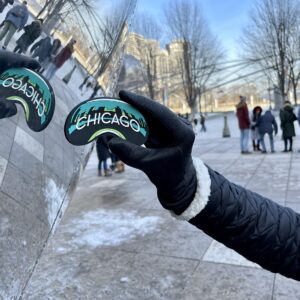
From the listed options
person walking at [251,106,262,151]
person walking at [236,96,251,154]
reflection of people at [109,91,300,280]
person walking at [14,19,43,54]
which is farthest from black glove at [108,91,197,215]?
person walking at [251,106,262,151]

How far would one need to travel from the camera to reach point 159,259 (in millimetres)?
3312

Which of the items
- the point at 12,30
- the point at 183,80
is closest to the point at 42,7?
the point at 12,30

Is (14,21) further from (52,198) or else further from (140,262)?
(140,262)

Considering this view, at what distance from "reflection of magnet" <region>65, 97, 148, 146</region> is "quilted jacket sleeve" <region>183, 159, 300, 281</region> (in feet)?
1.42

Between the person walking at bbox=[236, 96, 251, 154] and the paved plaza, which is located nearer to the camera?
the paved plaza

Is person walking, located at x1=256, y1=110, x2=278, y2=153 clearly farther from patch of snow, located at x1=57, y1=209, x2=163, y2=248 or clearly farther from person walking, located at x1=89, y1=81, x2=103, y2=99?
person walking, located at x1=89, y1=81, x2=103, y2=99

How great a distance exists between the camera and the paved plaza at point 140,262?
274 centimetres

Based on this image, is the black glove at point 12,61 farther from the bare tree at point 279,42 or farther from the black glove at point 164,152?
the bare tree at point 279,42

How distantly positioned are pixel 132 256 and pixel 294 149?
28.2 ft

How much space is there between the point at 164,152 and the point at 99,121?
0.26m

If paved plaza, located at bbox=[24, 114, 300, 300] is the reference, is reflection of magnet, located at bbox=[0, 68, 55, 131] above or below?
above

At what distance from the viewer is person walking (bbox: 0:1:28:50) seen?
2.67 ft

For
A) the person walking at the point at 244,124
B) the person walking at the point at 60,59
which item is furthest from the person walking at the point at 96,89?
the person walking at the point at 244,124

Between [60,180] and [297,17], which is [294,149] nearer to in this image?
[60,180]
